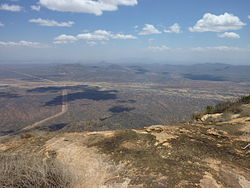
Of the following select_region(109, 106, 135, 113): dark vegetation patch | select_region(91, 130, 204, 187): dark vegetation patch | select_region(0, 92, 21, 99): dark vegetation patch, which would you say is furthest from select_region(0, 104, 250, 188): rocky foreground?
select_region(0, 92, 21, 99): dark vegetation patch

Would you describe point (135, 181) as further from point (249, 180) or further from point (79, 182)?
point (249, 180)

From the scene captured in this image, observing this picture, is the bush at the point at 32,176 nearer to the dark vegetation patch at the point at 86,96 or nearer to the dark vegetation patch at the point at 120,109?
the dark vegetation patch at the point at 120,109

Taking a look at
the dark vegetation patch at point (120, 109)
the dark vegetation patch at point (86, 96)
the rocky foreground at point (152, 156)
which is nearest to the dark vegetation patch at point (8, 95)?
the dark vegetation patch at point (86, 96)

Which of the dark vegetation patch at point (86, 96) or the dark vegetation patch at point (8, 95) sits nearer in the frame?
the dark vegetation patch at point (86, 96)

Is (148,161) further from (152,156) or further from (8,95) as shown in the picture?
(8,95)

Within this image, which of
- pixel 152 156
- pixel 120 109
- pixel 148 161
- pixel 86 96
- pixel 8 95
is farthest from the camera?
pixel 86 96

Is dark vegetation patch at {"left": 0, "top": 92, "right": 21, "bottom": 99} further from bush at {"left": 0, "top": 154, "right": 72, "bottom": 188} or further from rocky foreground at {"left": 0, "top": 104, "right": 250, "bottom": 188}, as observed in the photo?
bush at {"left": 0, "top": 154, "right": 72, "bottom": 188}

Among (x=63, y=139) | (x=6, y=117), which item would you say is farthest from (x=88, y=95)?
(x=63, y=139)

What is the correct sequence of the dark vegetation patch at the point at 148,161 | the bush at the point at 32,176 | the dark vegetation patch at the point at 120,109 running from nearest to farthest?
1. the bush at the point at 32,176
2. the dark vegetation patch at the point at 148,161
3. the dark vegetation patch at the point at 120,109

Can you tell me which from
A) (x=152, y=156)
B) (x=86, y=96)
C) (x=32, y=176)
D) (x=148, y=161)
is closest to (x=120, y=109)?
(x=86, y=96)
